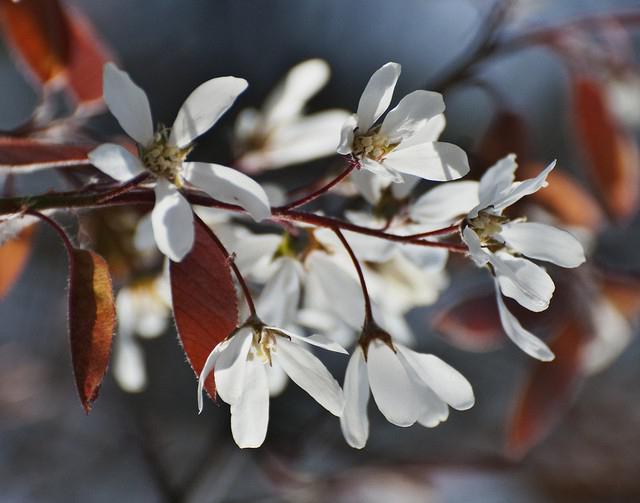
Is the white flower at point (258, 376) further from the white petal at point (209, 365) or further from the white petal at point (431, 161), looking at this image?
the white petal at point (431, 161)

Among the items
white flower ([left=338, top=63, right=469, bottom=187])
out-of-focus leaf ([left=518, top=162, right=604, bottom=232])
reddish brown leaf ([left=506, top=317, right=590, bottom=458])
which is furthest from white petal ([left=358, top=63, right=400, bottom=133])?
reddish brown leaf ([left=506, top=317, right=590, bottom=458])

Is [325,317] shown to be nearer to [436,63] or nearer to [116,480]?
[116,480]

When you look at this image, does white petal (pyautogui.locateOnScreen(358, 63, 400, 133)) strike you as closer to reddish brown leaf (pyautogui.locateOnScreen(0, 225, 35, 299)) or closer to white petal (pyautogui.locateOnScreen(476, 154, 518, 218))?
white petal (pyautogui.locateOnScreen(476, 154, 518, 218))

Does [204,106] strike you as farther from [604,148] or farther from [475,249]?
[604,148]

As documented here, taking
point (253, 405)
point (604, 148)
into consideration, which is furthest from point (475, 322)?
point (253, 405)

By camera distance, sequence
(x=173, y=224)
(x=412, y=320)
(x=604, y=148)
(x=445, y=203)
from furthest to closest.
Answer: (x=412, y=320)
(x=604, y=148)
(x=445, y=203)
(x=173, y=224)

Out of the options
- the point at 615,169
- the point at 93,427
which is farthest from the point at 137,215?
the point at 93,427

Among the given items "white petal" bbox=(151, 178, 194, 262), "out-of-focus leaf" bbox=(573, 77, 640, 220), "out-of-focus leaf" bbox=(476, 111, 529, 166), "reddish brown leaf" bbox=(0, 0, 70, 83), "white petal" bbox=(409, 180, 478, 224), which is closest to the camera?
"white petal" bbox=(151, 178, 194, 262)
